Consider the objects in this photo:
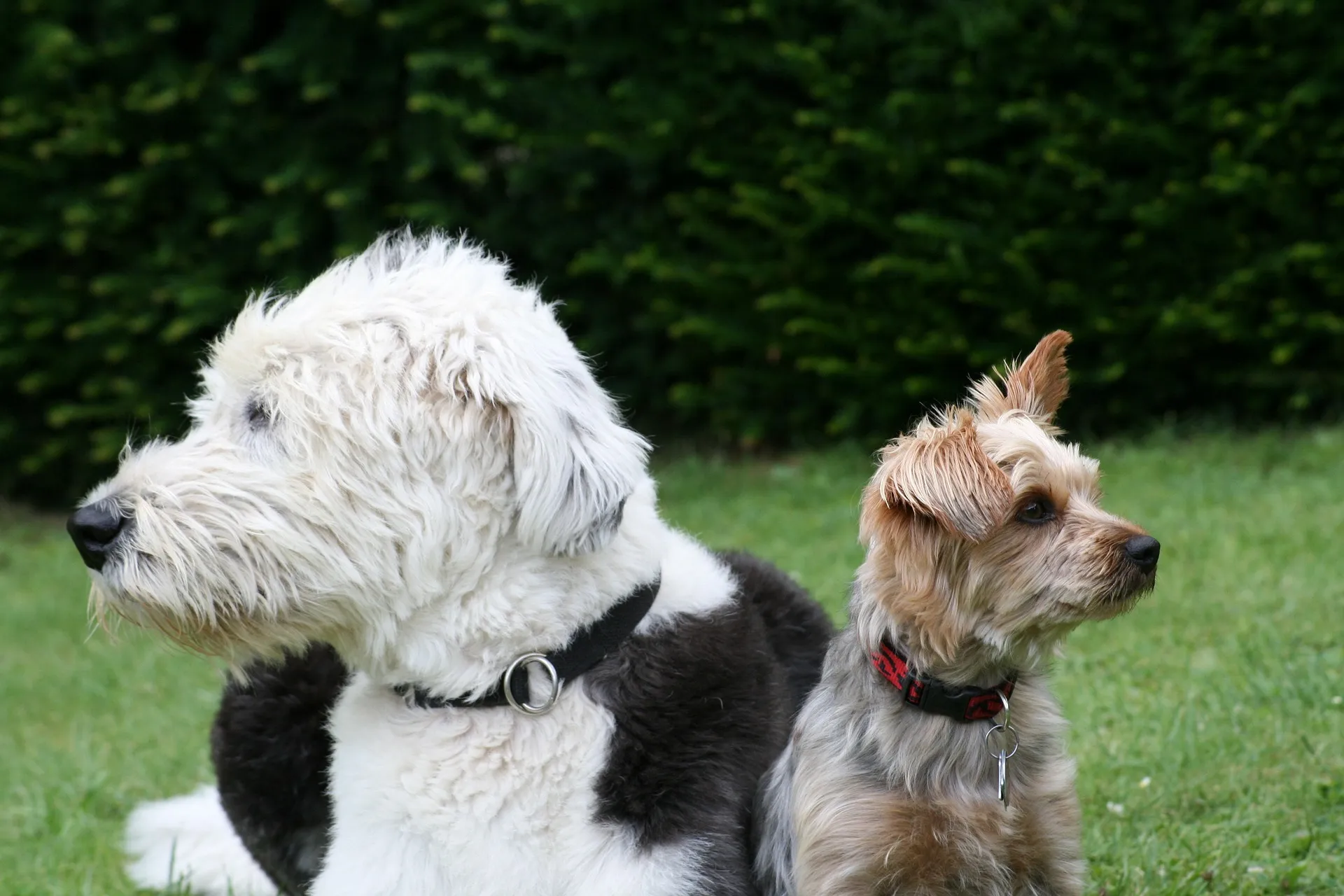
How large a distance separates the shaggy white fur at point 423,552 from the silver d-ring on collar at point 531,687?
0.09ft

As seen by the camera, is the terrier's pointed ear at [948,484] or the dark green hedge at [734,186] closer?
the terrier's pointed ear at [948,484]

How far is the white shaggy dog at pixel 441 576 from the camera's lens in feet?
10.6

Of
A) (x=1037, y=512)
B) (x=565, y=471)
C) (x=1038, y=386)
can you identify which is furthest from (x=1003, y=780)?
(x=565, y=471)

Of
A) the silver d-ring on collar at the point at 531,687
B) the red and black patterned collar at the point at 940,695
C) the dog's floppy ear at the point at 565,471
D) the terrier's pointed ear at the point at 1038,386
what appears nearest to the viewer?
the dog's floppy ear at the point at 565,471

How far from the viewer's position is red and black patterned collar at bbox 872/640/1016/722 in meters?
3.41

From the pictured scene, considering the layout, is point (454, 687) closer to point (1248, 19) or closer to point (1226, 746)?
point (1226, 746)

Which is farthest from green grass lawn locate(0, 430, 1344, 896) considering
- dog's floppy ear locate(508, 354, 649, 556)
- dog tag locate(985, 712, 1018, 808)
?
dog's floppy ear locate(508, 354, 649, 556)

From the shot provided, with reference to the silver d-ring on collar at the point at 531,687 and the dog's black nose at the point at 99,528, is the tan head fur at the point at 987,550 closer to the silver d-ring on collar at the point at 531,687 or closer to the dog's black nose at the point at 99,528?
the silver d-ring on collar at the point at 531,687

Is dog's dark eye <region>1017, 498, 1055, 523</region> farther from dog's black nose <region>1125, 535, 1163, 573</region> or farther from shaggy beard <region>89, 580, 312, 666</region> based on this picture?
shaggy beard <region>89, 580, 312, 666</region>

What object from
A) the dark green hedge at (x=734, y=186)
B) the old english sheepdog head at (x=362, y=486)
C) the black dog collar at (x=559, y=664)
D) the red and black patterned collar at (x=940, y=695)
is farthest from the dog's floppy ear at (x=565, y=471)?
the dark green hedge at (x=734, y=186)

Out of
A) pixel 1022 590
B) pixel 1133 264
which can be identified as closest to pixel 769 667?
pixel 1022 590

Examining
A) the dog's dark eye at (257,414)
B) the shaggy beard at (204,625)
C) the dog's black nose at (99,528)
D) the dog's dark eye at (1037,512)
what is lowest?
the shaggy beard at (204,625)

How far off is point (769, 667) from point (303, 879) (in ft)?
5.32

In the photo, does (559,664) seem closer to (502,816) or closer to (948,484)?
(502,816)
